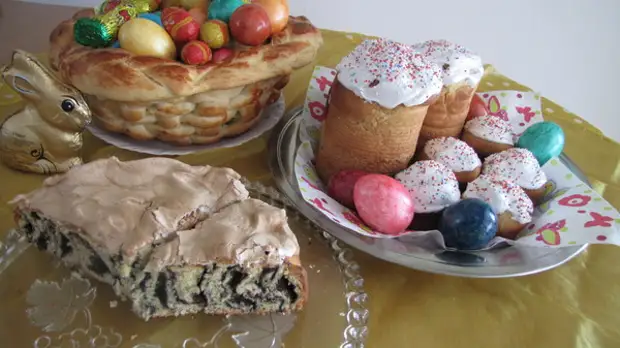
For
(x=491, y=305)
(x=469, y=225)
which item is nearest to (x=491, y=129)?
(x=469, y=225)

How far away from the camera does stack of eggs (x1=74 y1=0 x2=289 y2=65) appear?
1.11 m

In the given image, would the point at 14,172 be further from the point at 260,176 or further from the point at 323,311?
the point at 323,311

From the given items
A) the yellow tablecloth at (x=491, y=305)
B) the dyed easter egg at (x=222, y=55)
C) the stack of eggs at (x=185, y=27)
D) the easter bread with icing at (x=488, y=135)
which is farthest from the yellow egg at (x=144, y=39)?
the easter bread with icing at (x=488, y=135)

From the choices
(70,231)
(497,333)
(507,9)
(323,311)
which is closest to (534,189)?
(497,333)

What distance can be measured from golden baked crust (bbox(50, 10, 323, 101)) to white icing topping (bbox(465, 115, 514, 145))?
19.2 inches

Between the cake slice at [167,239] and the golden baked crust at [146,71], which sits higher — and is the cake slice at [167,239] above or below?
below

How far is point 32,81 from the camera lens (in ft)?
3.16

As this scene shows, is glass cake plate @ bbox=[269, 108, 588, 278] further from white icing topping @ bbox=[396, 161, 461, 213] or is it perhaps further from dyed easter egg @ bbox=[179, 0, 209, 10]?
dyed easter egg @ bbox=[179, 0, 209, 10]

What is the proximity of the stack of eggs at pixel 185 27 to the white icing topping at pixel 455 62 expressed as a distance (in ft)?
1.23

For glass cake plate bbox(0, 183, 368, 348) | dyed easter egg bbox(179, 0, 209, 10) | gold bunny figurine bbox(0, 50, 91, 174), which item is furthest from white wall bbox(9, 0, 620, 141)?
glass cake plate bbox(0, 183, 368, 348)

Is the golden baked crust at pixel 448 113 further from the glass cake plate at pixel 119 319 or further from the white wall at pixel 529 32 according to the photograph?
the white wall at pixel 529 32

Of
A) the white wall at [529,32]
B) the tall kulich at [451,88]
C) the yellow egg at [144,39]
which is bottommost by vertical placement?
the white wall at [529,32]

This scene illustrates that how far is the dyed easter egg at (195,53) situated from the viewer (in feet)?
3.65

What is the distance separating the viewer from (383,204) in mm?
992
